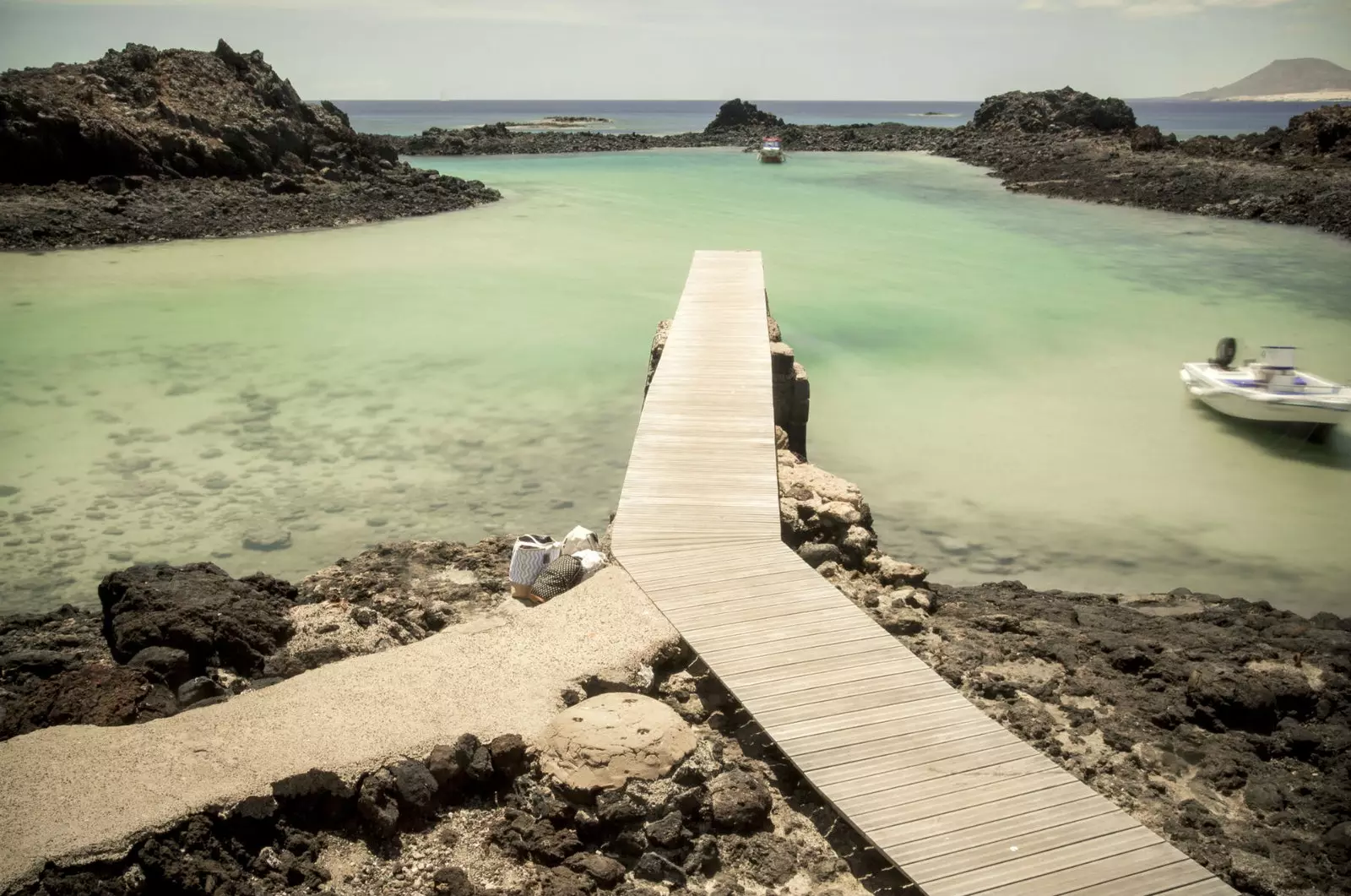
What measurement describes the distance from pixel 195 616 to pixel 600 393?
6894mm

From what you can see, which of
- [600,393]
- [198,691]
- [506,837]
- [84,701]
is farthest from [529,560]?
[600,393]

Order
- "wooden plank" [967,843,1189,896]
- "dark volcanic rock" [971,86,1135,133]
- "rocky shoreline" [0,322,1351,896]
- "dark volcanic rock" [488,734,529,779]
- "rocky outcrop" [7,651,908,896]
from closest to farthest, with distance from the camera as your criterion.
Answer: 1. "wooden plank" [967,843,1189,896]
2. "rocky outcrop" [7,651,908,896]
3. "rocky shoreline" [0,322,1351,896]
4. "dark volcanic rock" [488,734,529,779]
5. "dark volcanic rock" [971,86,1135,133]

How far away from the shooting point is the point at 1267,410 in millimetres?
10117

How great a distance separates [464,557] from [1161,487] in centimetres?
669

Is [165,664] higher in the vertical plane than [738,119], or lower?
Result: lower

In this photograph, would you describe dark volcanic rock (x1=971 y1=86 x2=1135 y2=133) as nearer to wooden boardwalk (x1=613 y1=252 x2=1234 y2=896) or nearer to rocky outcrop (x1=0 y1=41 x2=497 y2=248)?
rocky outcrop (x1=0 y1=41 x2=497 y2=248)

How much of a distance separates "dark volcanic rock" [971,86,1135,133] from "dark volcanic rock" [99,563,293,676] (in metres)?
50.0

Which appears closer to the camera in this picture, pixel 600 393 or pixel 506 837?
pixel 506 837

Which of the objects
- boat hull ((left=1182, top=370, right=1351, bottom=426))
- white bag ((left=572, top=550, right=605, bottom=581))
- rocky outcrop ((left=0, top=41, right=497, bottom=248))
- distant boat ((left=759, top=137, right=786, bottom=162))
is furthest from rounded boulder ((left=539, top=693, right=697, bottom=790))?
distant boat ((left=759, top=137, right=786, bottom=162))

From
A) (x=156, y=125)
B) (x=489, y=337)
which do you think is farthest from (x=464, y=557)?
(x=156, y=125)

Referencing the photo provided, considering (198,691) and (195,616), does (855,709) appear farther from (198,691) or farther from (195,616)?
(195,616)

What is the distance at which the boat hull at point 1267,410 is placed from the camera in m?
9.80

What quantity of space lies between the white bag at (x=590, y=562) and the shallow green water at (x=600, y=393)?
212 cm

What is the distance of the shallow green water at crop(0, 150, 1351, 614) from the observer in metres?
7.98
